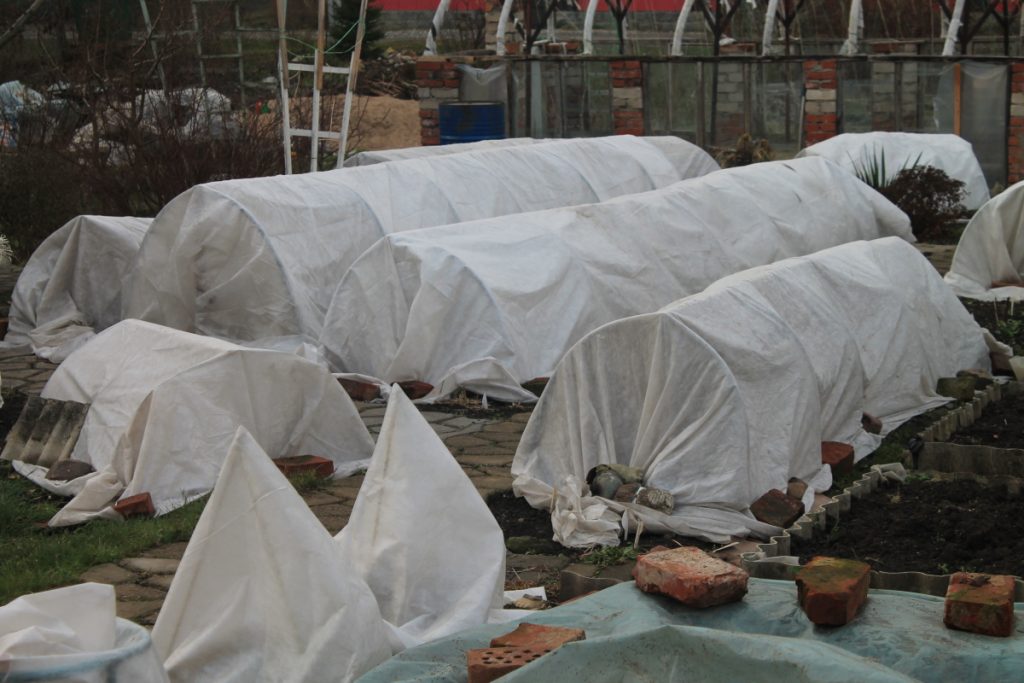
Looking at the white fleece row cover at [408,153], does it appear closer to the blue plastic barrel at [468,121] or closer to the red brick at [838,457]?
the blue plastic barrel at [468,121]

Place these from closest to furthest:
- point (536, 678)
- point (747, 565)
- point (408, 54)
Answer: point (536, 678), point (747, 565), point (408, 54)

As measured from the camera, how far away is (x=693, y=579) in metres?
4.16

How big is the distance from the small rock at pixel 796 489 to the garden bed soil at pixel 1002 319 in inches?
151

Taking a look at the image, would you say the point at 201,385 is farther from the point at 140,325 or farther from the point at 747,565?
the point at 747,565

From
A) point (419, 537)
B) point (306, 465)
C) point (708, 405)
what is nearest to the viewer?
point (419, 537)

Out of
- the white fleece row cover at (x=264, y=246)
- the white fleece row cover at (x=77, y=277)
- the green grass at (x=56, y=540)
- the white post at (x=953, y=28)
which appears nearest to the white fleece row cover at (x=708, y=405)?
the green grass at (x=56, y=540)

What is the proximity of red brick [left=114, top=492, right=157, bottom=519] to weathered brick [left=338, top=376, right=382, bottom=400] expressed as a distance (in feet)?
8.37

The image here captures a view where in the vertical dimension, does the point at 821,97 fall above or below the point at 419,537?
above

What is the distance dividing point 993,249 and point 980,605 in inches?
349

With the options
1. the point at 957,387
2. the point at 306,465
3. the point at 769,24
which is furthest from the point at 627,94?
the point at 306,465

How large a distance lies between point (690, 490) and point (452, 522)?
2.01 metres

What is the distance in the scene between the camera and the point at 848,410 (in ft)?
24.6

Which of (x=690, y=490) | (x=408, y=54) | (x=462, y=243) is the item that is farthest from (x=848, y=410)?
(x=408, y=54)

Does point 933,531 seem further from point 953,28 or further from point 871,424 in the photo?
point 953,28
